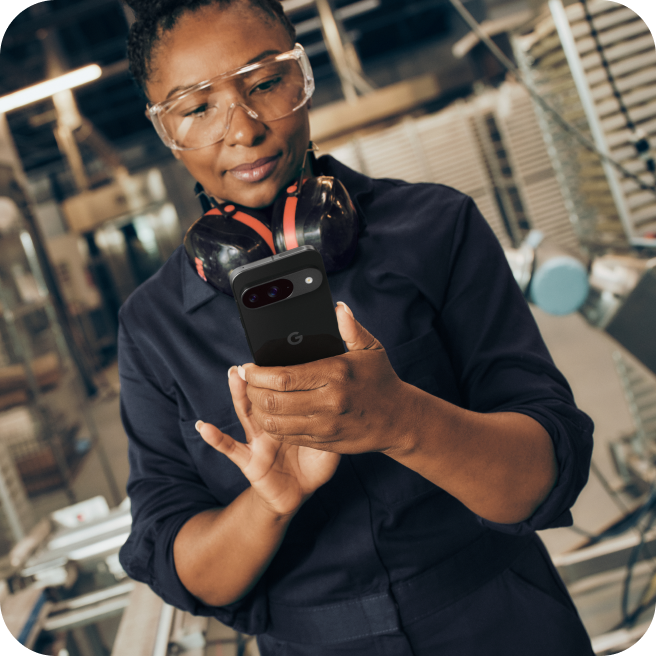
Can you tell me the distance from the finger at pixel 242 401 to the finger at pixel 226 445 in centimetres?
3

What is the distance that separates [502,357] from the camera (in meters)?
0.89

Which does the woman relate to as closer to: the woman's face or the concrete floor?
the woman's face

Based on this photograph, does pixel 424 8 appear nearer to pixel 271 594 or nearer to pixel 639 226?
pixel 639 226

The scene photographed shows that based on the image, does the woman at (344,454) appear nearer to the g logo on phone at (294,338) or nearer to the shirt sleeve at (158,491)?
the shirt sleeve at (158,491)

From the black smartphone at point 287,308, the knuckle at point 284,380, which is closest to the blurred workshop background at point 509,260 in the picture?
the black smartphone at point 287,308

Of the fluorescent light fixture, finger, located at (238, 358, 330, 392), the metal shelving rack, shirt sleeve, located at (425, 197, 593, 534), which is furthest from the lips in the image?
the fluorescent light fixture

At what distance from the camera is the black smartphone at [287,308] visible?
2.00 feet

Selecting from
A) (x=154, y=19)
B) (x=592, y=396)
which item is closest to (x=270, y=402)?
(x=154, y=19)

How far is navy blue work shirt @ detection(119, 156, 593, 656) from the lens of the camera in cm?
91

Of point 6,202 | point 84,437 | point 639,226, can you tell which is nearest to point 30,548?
point 639,226

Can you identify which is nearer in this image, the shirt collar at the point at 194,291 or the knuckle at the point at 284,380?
the knuckle at the point at 284,380

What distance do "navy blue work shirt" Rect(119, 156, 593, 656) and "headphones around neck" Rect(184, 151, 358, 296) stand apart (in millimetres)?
73

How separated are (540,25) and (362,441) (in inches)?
110

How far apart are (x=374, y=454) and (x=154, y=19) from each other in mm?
875
